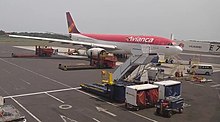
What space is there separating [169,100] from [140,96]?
1.91 meters

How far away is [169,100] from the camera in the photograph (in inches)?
622

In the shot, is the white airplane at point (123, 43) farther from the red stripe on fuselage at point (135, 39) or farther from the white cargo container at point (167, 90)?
the white cargo container at point (167, 90)

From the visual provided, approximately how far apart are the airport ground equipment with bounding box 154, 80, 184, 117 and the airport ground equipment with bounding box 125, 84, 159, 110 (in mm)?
521

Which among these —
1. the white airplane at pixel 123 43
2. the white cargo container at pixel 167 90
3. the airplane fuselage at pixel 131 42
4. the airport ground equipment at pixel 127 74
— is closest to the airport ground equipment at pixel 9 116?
the airport ground equipment at pixel 127 74

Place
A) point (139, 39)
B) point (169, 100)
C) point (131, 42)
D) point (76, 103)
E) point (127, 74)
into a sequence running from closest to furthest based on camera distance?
point (169, 100) → point (76, 103) → point (127, 74) → point (139, 39) → point (131, 42)

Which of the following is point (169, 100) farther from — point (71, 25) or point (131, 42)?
point (71, 25)

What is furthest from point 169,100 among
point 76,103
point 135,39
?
point 135,39

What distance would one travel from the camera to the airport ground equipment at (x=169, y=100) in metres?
15.3

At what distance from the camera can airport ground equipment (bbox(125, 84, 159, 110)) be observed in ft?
53.6

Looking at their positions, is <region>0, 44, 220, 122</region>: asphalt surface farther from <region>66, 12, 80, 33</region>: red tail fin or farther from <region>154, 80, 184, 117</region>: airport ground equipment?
<region>66, 12, 80, 33</region>: red tail fin

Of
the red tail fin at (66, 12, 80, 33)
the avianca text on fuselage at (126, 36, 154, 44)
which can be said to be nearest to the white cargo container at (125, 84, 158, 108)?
the avianca text on fuselage at (126, 36, 154, 44)

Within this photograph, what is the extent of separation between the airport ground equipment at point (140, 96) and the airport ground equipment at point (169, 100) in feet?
1.71

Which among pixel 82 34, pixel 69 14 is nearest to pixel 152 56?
pixel 82 34

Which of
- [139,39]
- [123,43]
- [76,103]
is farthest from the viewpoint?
[123,43]
